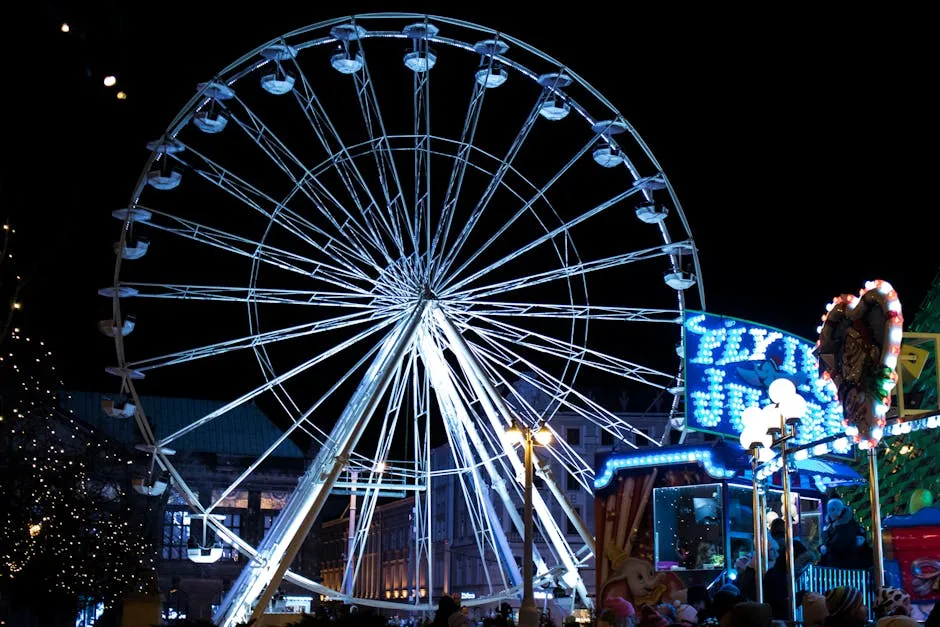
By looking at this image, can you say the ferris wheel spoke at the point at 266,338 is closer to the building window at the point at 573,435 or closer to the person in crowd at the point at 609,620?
the person in crowd at the point at 609,620

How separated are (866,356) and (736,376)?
13625 mm

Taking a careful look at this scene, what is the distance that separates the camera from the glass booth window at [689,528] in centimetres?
2020

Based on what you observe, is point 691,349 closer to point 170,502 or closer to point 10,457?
point 10,457

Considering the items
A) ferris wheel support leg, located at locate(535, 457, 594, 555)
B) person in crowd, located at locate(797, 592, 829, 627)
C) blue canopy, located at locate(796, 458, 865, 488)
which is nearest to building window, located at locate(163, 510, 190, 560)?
ferris wheel support leg, located at locate(535, 457, 594, 555)

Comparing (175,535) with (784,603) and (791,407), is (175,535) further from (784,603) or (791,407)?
(784,603)

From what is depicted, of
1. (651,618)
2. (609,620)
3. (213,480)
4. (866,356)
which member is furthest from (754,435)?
(213,480)

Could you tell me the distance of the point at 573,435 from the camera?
68.7 meters

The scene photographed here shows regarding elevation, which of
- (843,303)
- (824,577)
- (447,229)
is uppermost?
(447,229)

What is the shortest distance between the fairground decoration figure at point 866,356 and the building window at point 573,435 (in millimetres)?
54033

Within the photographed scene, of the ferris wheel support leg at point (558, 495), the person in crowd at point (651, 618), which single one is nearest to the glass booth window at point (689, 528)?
the ferris wheel support leg at point (558, 495)

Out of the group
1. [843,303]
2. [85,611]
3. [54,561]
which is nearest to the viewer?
[843,303]

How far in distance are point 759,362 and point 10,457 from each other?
2196 cm

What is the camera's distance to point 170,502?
73.9m

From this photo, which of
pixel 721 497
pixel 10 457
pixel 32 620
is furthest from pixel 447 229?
pixel 32 620
